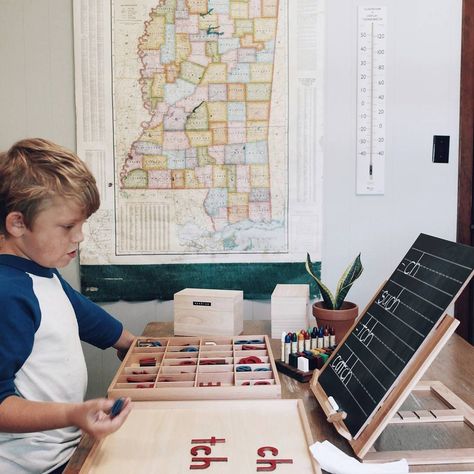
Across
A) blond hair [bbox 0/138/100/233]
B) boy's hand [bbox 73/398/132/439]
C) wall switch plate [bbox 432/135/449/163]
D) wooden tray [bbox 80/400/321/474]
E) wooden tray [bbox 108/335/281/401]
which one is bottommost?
wooden tray [bbox 80/400/321/474]

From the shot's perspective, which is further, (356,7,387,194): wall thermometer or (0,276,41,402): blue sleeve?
(356,7,387,194): wall thermometer

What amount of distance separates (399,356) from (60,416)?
66 cm

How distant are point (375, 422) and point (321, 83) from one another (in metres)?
1.62

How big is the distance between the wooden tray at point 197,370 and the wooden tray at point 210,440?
0.11ft

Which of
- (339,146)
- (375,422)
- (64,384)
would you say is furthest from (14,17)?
(375,422)

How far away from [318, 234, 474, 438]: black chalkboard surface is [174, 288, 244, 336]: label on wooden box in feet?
1.70

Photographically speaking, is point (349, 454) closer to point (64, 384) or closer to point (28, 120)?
point (64, 384)

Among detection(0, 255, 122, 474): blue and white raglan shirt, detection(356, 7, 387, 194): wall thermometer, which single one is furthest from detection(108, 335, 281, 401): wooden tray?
detection(356, 7, 387, 194): wall thermometer

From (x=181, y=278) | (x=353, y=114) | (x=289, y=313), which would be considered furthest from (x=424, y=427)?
(x=353, y=114)

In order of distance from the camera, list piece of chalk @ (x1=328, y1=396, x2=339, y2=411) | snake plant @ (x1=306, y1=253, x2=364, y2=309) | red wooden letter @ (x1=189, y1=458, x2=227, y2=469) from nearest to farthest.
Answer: red wooden letter @ (x1=189, y1=458, x2=227, y2=469) → piece of chalk @ (x1=328, y1=396, x2=339, y2=411) → snake plant @ (x1=306, y1=253, x2=364, y2=309)

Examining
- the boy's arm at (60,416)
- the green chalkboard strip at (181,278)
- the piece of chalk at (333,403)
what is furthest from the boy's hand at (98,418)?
the green chalkboard strip at (181,278)

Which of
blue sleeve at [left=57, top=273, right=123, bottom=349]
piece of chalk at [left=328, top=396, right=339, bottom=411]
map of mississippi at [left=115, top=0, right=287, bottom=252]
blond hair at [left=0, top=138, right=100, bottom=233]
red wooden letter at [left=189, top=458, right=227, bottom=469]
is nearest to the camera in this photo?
red wooden letter at [left=189, top=458, right=227, bottom=469]

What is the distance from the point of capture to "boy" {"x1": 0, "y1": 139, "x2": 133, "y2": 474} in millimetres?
1210

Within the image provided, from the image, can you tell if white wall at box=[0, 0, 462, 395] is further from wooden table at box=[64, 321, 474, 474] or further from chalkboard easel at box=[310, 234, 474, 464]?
chalkboard easel at box=[310, 234, 474, 464]
